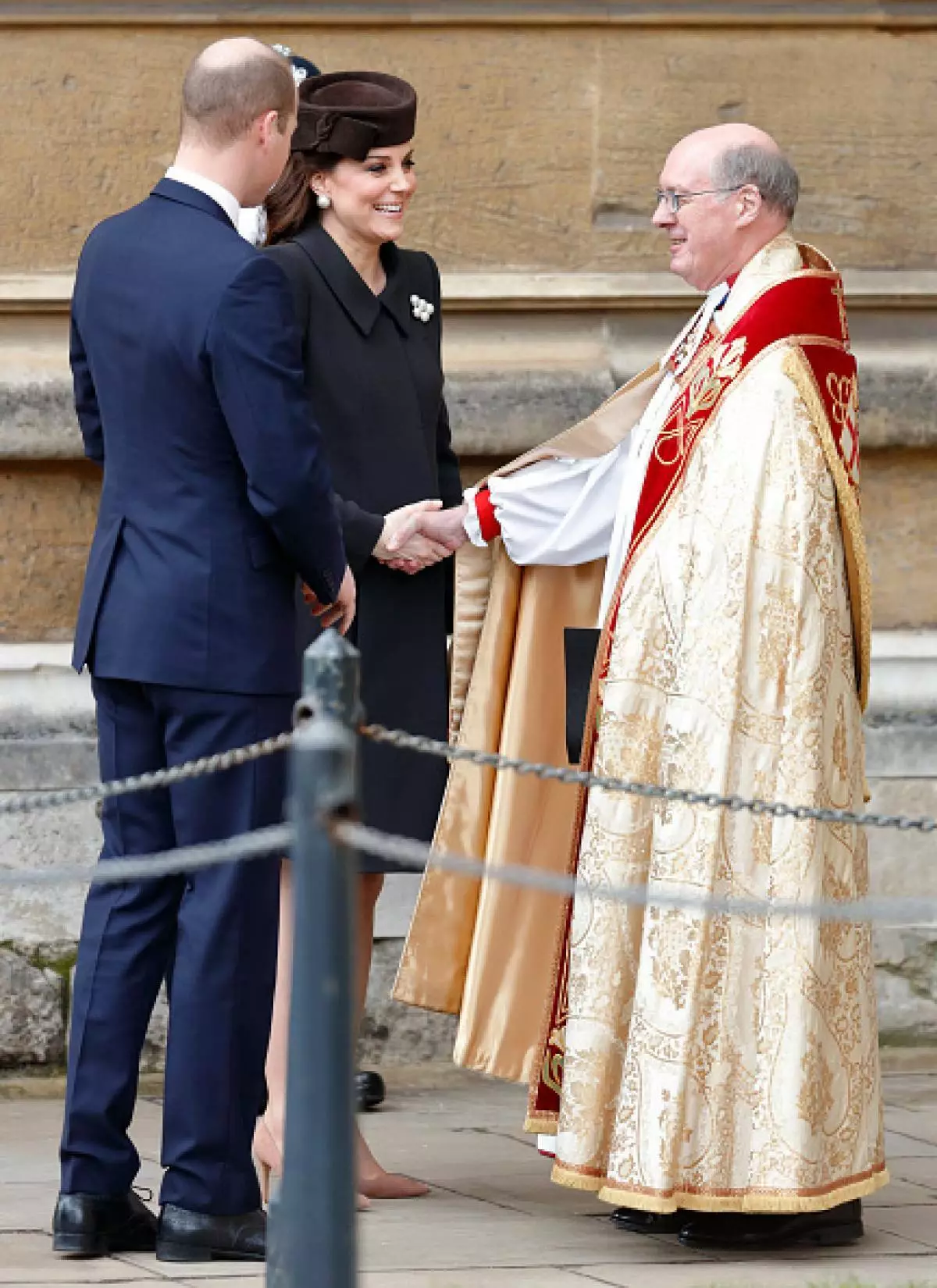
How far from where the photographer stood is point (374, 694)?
16.7 feet

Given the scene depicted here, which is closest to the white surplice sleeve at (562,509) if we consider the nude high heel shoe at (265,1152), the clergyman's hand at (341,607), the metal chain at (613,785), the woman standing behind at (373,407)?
the woman standing behind at (373,407)

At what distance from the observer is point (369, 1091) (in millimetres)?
5816

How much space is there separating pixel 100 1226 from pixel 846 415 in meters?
1.90

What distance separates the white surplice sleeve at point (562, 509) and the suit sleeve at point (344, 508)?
19 centimetres

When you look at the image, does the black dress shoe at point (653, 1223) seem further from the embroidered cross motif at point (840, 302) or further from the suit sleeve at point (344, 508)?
the embroidered cross motif at point (840, 302)

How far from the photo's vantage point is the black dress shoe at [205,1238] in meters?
4.39

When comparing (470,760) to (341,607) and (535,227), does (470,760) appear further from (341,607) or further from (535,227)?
(535,227)

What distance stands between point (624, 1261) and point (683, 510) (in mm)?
1289

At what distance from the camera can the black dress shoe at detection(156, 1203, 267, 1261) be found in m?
4.39

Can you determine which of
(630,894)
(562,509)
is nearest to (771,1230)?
(630,894)

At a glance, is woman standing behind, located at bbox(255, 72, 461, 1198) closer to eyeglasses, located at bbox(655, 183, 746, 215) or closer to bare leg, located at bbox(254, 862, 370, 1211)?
bare leg, located at bbox(254, 862, 370, 1211)

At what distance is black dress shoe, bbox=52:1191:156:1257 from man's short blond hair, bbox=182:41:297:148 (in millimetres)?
1765

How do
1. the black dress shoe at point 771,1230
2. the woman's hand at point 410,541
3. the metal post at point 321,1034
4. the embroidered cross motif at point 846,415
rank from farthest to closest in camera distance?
the woman's hand at point 410,541 < the embroidered cross motif at point 846,415 < the black dress shoe at point 771,1230 < the metal post at point 321,1034

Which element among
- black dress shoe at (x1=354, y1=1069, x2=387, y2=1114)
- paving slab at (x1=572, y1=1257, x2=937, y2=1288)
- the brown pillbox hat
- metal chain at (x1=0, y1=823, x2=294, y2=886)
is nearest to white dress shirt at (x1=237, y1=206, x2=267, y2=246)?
the brown pillbox hat
